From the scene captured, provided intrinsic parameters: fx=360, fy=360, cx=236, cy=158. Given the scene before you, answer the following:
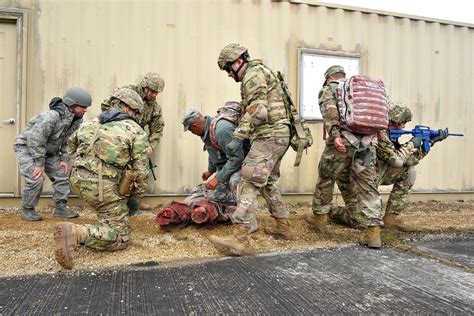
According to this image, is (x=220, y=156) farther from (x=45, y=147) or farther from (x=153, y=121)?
(x=45, y=147)

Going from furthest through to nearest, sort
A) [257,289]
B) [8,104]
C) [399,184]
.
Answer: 1. [8,104]
2. [399,184]
3. [257,289]

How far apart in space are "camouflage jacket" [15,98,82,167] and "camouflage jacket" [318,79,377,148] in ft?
9.11

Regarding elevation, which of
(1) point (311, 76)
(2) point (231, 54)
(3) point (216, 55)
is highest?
(3) point (216, 55)

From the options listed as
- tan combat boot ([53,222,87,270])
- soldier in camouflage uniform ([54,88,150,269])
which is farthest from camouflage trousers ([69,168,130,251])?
tan combat boot ([53,222,87,270])

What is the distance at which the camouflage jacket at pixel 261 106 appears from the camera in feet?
9.83

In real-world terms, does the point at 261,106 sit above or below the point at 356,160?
above

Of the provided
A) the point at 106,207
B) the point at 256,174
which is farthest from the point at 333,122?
the point at 106,207

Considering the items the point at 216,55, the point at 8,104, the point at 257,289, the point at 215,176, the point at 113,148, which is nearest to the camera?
the point at 257,289

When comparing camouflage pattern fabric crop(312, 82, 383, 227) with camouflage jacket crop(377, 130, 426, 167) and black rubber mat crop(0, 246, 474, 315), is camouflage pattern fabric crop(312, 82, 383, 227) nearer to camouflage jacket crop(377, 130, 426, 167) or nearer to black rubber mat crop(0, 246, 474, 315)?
camouflage jacket crop(377, 130, 426, 167)

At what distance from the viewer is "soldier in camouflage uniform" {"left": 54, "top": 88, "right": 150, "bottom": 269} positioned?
2898 millimetres

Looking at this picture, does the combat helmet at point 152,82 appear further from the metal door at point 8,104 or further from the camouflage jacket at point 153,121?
the metal door at point 8,104

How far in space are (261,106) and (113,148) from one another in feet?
4.11

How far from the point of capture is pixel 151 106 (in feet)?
15.7

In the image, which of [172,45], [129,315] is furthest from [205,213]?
[172,45]
